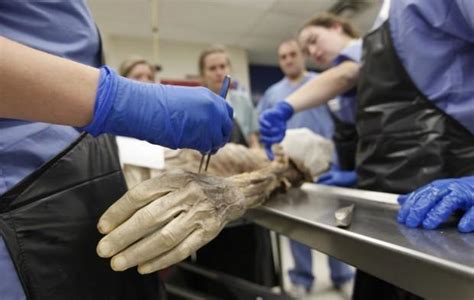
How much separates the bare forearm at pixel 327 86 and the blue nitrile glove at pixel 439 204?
775 millimetres

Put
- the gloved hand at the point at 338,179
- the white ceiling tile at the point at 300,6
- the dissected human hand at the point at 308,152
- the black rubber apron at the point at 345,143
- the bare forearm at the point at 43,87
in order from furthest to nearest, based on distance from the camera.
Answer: the white ceiling tile at the point at 300,6 < the black rubber apron at the point at 345,143 < the gloved hand at the point at 338,179 < the dissected human hand at the point at 308,152 < the bare forearm at the point at 43,87

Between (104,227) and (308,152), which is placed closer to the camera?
(104,227)

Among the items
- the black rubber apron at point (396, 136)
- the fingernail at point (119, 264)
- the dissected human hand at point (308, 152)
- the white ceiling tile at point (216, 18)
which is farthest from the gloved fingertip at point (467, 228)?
the white ceiling tile at point (216, 18)

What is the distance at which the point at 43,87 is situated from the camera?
1.40 feet

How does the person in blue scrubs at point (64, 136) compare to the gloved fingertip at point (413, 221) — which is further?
the gloved fingertip at point (413, 221)

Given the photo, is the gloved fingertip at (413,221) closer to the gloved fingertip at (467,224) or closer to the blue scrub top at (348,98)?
the gloved fingertip at (467,224)

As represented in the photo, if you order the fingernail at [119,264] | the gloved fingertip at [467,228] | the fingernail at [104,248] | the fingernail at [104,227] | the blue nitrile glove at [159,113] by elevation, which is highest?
the blue nitrile glove at [159,113]

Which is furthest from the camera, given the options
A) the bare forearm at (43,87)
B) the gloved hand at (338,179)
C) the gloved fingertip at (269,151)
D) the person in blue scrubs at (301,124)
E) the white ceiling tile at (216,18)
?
the white ceiling tile at (216,18)

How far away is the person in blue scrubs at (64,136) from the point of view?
44 centimetres

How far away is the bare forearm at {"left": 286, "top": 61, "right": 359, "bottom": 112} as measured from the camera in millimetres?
1318

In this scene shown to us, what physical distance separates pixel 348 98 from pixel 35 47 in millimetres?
1254

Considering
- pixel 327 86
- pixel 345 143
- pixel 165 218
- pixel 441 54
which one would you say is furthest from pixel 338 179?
pixel 165 218

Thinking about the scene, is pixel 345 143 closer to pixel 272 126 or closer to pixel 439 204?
pixel 272 126

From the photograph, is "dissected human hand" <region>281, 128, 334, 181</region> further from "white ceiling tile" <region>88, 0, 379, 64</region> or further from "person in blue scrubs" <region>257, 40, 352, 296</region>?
"white ceiling tile" <region>88, 0, 379, 64</region>
